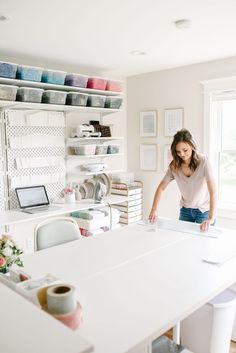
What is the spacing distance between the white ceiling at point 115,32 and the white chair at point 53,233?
1.48 metres

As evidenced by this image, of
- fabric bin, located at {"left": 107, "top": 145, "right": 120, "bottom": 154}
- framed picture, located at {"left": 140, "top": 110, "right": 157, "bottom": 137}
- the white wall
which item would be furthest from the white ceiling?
fabric bin, located at {"left": 107, "top": 145, "right": 120, "bottom": 154}

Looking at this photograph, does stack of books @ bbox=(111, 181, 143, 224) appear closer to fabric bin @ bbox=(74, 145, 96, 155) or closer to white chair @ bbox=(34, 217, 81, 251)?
fabric bin @ bbox=(74, 145, 96, 155)

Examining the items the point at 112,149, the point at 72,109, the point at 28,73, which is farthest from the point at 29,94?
the point at 112,149

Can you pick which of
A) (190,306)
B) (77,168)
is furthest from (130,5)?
(77,168)

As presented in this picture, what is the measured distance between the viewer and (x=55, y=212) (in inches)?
134

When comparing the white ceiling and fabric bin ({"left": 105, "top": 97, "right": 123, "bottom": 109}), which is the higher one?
the white ceiling

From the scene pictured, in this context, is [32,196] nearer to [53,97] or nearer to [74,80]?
[53,97]

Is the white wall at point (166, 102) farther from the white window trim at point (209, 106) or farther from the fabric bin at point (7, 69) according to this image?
the fabric bin at point (7, 69)

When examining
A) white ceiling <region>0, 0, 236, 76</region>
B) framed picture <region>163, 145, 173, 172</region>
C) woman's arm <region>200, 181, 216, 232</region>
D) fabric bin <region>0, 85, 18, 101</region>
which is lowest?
woman's arm <region>200, 181, 216, 232</region>

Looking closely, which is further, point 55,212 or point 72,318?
point 55,212

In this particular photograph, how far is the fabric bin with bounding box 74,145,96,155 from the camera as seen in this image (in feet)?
12.8

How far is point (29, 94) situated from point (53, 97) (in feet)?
0.88

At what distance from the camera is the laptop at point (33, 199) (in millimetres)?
3486

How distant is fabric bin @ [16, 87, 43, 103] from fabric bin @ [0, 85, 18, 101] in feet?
0.26
